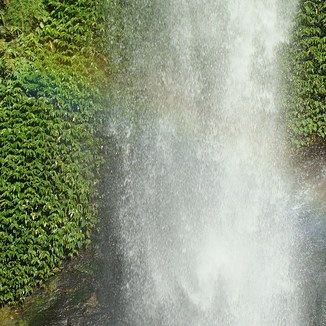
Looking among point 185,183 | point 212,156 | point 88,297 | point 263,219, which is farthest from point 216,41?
point 88,297

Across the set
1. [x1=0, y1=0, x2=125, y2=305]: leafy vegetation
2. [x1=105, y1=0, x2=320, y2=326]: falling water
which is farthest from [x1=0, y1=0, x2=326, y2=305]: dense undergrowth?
[x1=105, y1=0, x2=320, y2=326]: falling water

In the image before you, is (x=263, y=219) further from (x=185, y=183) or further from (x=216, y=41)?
(x=216, y=41)

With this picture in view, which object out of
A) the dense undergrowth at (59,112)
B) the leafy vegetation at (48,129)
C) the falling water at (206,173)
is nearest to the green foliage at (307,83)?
the dense undergrowth at (59,112)

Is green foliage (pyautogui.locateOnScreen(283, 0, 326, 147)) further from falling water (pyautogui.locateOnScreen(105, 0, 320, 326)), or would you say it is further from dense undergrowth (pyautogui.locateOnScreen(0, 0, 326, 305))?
falling water (pyautogui.locateOnScreen(105, 0, 320, 326))

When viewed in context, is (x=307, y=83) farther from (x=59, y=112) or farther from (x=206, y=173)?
(x=59, y=112)

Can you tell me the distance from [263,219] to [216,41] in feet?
10.5

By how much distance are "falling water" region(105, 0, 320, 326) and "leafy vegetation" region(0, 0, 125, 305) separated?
0.58 m

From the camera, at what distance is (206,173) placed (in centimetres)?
785

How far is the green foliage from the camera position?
8.18 m

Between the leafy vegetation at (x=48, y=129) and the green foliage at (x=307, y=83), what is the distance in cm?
313

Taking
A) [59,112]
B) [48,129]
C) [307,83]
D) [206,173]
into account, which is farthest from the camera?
[307,83]

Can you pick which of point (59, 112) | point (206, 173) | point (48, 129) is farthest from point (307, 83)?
point (48, 129)

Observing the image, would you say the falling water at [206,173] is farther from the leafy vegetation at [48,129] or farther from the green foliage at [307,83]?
the leafy vegetation at [48,129]

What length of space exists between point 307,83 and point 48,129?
14.7 feet
